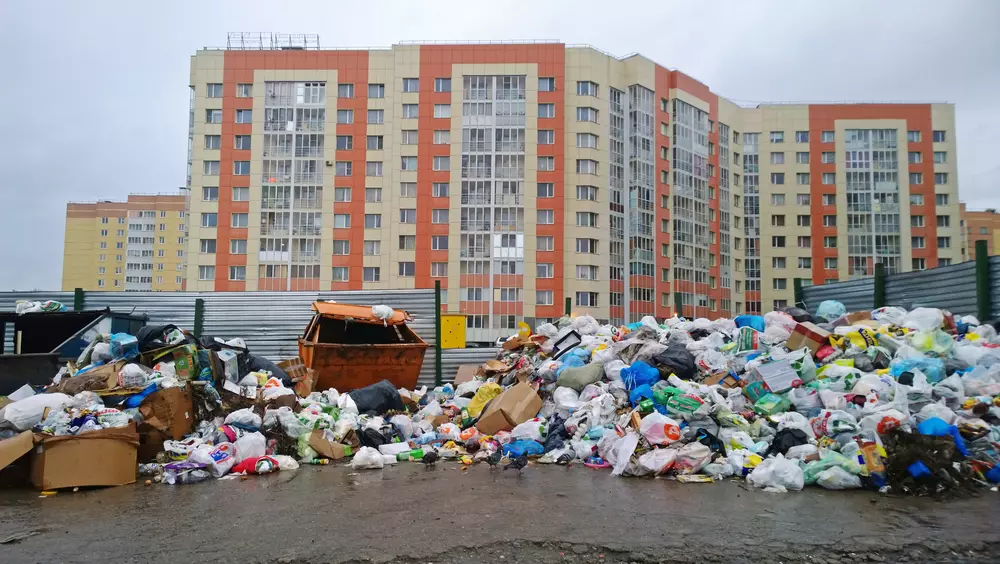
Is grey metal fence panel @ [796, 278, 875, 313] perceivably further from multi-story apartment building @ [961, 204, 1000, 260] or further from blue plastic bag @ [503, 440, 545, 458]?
multi-story apartment building @ [961, 204, 1000, 260]

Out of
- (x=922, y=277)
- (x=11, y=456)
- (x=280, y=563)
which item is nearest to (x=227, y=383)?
(x=11, y=456)

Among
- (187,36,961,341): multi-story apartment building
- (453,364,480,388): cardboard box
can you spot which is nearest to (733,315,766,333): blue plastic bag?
(453,364,480,388): cardboard box

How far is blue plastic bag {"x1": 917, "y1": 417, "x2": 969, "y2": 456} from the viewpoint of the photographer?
5859mm

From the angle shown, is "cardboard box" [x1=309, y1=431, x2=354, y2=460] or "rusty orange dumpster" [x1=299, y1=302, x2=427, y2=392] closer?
"cardboard box" [x1=309, y1=431, x2=354, y2=460]

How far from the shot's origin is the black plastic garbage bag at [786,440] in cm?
649

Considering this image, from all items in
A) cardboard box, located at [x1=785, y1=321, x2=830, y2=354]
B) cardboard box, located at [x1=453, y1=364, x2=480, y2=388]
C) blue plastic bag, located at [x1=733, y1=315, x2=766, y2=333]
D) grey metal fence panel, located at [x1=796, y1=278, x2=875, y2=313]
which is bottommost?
cardboard box, located at [x1=453, y1=364, x2=480, y2=388]

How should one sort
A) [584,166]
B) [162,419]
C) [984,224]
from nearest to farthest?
[162,419], [584,166], [984,224]

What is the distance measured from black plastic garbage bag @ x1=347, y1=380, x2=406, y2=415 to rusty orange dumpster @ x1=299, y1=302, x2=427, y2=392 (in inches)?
39.1

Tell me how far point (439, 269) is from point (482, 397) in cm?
3479

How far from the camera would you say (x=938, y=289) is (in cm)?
1063

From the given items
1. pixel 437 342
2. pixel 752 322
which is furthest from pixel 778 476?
pixel 437 342

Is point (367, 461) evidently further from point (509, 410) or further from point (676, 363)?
point (676, 363)

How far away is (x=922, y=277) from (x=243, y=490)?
35.8 feet

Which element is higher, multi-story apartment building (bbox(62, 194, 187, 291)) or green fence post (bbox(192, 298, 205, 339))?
multi-story apartment building (bbox(62, 194, 187, 291))
